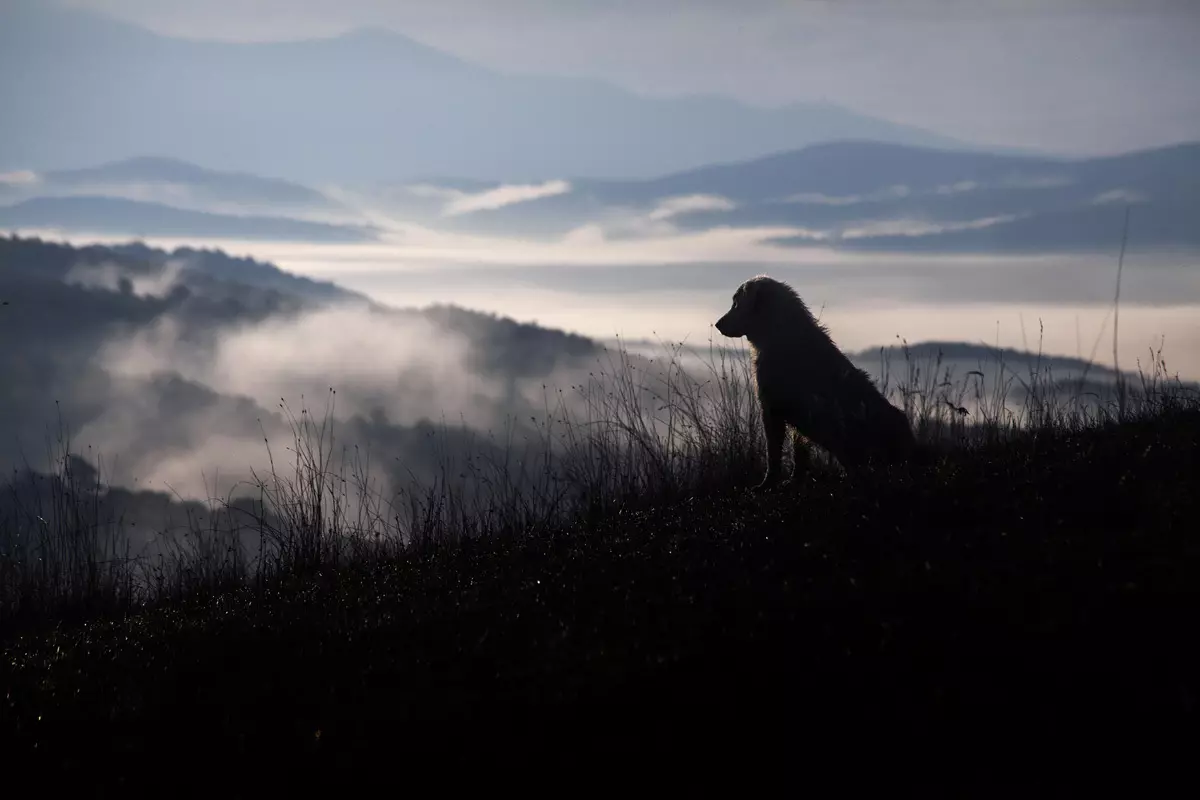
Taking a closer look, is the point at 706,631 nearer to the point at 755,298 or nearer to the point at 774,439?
the point at 774,439

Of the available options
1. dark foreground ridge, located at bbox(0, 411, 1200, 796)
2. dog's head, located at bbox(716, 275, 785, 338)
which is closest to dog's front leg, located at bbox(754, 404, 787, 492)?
dog's head, located at bbox(716, 275, 785, 338)

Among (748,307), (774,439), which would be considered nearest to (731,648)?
(774,439)

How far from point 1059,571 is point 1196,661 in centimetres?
74

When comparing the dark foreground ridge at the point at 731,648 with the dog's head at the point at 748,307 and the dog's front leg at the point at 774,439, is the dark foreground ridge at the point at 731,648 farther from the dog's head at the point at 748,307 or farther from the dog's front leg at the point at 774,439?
the dog's head at the point at 748,307

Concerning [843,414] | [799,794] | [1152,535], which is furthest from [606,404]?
[799,794]

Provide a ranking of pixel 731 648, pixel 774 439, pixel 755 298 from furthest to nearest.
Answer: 1. pixel 755 298
2. pixel 774 439
3. pixel 731 648

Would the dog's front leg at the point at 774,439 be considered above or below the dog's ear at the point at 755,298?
below

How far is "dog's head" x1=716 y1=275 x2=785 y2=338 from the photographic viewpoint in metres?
9.16

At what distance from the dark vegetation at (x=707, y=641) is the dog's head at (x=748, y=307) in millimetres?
2007

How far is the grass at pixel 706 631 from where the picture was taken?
3789 millimetres

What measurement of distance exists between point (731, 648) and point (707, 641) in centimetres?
13

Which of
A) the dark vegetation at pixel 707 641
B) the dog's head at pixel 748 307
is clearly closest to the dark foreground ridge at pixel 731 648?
the dark vegetation at pixel 707 641

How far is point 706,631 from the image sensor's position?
14.3ft

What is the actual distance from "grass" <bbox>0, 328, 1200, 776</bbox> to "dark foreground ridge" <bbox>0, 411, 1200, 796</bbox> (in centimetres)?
1
